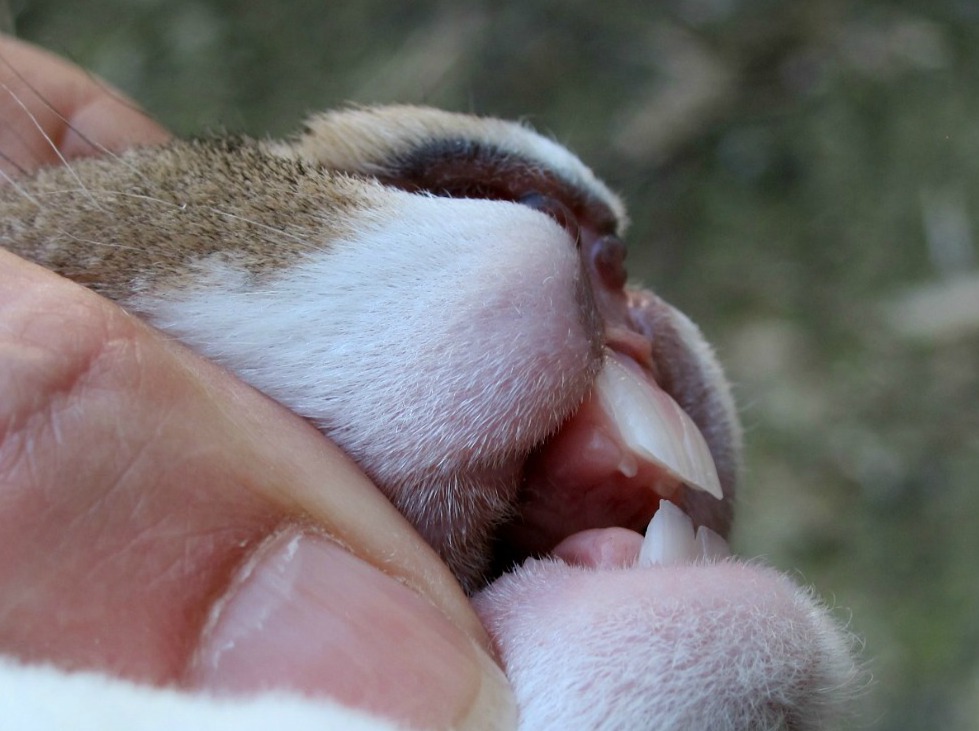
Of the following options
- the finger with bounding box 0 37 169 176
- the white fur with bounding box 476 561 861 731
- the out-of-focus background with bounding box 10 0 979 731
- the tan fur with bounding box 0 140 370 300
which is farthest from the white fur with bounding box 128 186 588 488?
the out-of-focus background with bounding box 10 0 979 731

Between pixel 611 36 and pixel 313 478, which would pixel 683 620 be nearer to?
pixel 313 478

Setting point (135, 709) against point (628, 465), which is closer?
point (135, 709)

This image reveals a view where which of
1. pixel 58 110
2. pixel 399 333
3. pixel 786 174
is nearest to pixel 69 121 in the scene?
pixel 58 110

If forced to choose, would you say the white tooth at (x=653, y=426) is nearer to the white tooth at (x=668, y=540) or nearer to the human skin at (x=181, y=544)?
the white tooth at (x=668, y=540)

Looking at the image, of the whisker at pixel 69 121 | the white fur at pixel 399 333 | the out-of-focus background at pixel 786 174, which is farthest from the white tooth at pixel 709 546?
the out-of-focus background at pixel 786 174

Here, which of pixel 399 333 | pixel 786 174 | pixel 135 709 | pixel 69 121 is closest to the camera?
pixel 135 709

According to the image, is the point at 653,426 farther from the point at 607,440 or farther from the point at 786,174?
the point at 786,174

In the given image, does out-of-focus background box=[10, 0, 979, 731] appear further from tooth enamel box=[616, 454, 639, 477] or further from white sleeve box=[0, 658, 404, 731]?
white sleeve box=[0, 658, 404, 731]
